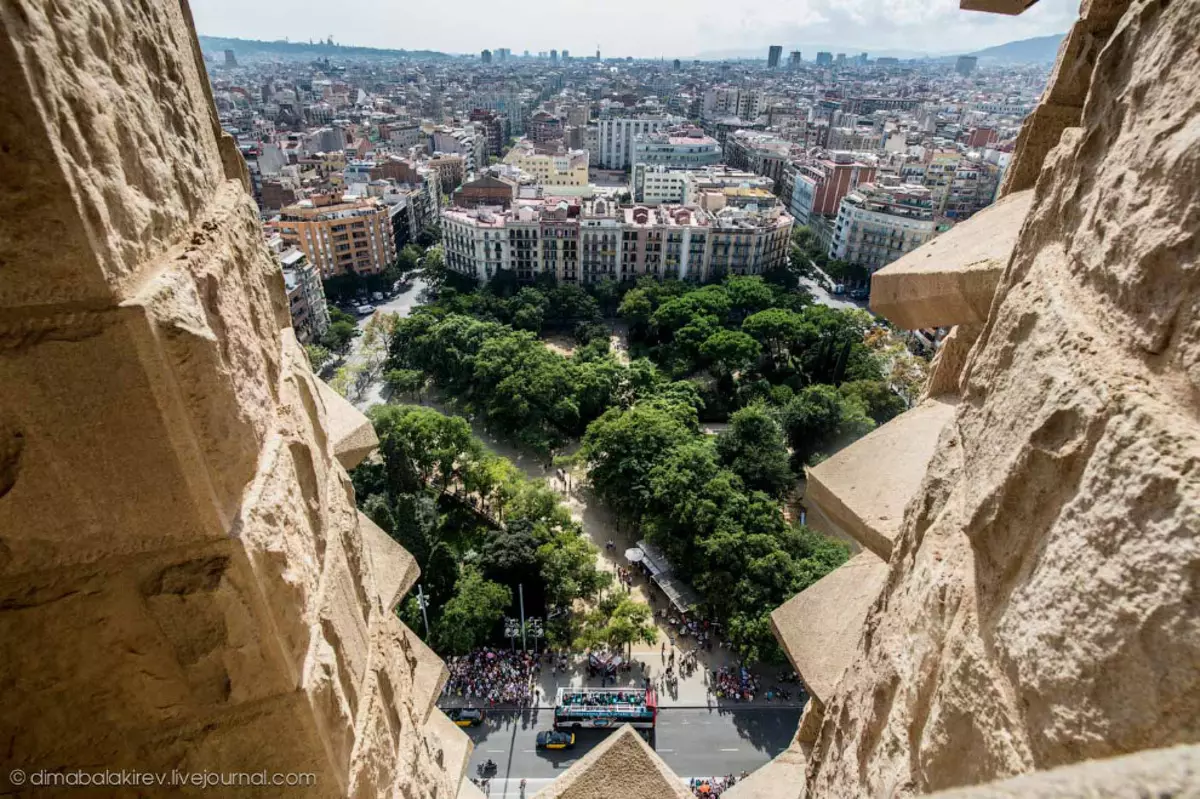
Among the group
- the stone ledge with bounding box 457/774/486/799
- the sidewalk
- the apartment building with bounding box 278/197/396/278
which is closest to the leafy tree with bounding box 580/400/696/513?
the sidewalk

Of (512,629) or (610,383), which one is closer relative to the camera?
(512,629)

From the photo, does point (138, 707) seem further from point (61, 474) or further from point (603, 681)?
point (603, 681)

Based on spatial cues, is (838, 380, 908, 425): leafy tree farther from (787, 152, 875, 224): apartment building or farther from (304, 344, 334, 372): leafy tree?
(787, 152, 875, 224): apartment building

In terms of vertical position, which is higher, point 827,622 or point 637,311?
point 827,622

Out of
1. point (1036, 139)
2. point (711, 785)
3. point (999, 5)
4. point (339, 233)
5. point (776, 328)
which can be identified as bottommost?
point (711, 785)

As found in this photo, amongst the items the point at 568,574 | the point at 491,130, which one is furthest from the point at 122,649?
the point at 491,130

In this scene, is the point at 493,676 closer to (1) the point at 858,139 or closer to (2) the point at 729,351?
(2) the point at 729,351
